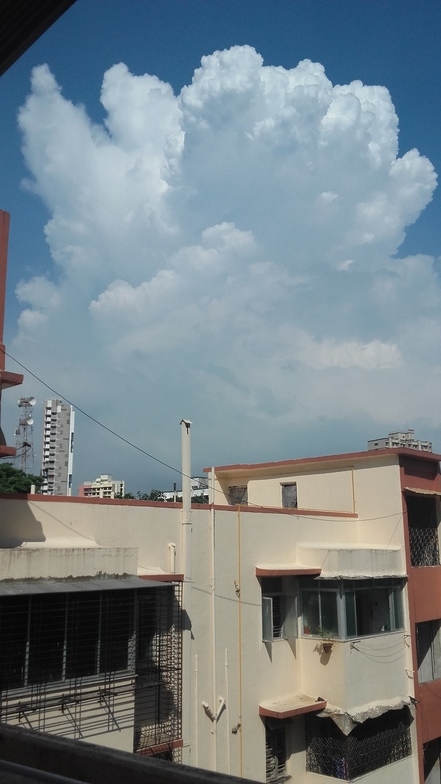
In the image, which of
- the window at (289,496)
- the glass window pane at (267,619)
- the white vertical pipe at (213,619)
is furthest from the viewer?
the window at (289,496)

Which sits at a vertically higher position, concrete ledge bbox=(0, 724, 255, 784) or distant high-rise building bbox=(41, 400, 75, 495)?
distant high-rise building bbox=(41, 400, 75, 495)

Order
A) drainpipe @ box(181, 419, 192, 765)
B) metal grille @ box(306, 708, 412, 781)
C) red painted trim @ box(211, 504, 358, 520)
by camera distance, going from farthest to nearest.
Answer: metal grille @ box(306, 708, 412, 781) → red painted trim @ box(211, 504, 358, 520) → drainpipe @ box(181, 419, 192, 765)

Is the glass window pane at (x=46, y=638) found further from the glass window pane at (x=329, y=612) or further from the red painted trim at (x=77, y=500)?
the glass window pane at (x=329, y=612)

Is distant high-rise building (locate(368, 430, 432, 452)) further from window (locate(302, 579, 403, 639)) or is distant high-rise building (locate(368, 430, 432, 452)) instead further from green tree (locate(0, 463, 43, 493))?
green tree (locate(0, 463, 43, 493))

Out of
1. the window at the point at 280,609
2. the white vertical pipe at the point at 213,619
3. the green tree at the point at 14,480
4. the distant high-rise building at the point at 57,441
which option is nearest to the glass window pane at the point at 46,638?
the white vertical pipe at the point at 213,619

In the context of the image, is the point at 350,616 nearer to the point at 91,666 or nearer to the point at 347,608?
the point at 347,608

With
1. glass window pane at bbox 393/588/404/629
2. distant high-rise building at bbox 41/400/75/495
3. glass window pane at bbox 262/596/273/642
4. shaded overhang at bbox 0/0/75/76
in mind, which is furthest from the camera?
distant high-rise building at bbox 41/400/75/495

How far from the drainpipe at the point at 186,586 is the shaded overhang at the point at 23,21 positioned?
376 inches

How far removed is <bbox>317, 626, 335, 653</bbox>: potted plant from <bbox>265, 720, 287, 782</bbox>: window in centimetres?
172

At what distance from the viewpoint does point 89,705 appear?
910 centimetres

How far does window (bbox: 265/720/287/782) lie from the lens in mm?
12625

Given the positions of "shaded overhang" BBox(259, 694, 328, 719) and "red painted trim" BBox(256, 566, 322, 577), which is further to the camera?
"red painted trim" BBox(256, 566, 322, 577)

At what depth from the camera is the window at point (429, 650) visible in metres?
15.7

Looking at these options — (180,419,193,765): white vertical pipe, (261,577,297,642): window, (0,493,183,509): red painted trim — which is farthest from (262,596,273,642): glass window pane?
(0,493,183,509): red painted trim
